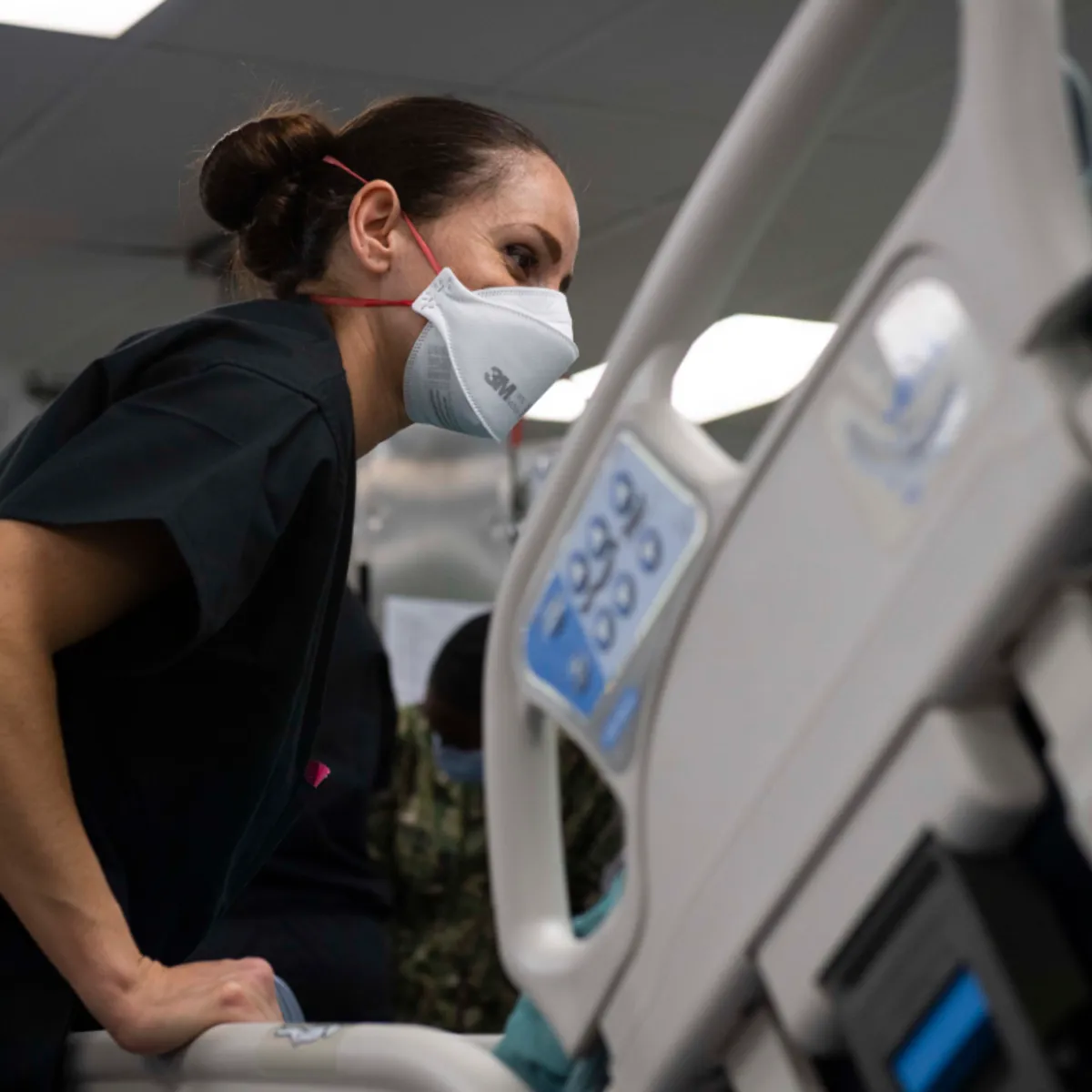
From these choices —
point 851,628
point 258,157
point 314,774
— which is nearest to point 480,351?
point 258,157

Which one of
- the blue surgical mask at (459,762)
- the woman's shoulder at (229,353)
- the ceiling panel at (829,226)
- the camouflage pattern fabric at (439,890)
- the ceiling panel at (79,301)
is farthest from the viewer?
the ceiling panel at (79,301)

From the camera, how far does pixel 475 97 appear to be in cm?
351

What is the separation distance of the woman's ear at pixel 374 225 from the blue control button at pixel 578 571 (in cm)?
63

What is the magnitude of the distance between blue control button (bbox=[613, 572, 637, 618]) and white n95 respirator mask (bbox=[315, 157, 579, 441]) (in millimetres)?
629

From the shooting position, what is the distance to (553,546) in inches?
30.5

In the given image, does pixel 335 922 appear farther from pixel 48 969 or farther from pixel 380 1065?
pixel 380 1065

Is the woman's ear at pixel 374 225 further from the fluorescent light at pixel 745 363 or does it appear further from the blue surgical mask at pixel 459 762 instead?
the fluorescent light at pixel 745 363

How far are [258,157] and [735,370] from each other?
4119 millimetres

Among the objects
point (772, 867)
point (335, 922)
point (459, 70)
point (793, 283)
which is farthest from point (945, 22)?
point (772, 867)

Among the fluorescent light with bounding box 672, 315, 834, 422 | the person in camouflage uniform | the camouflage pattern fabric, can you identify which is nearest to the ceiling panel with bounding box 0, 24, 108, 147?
the person in camouflage uniform

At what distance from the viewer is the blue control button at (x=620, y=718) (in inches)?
28.1

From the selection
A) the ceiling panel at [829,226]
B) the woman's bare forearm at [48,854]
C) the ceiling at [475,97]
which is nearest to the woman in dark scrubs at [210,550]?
the woman's bare forearm at [48,854]

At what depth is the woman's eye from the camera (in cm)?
134

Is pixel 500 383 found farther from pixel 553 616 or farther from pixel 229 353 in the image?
pixel 553 616
